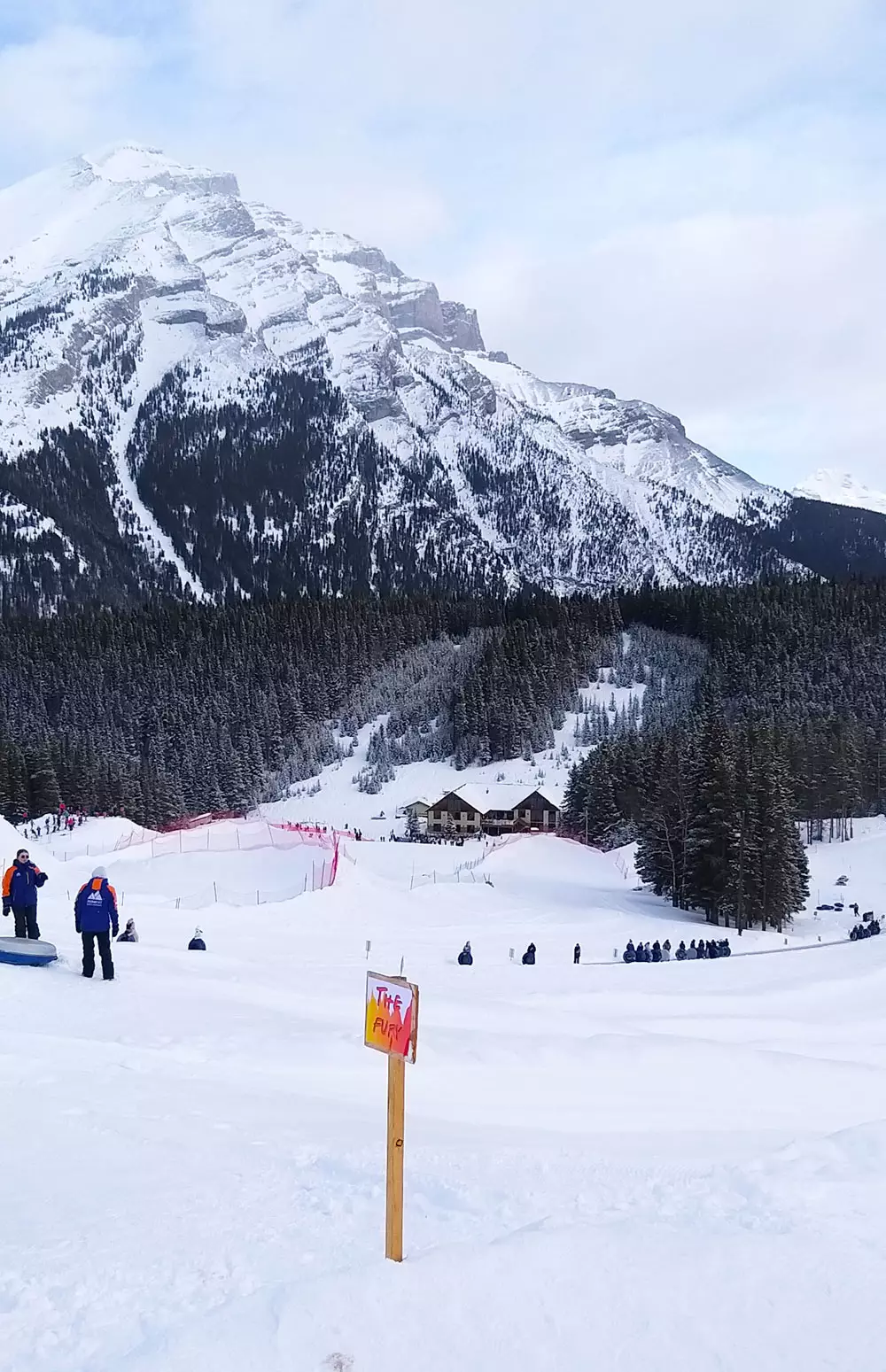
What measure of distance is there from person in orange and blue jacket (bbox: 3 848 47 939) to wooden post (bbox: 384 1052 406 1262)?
1159 cm

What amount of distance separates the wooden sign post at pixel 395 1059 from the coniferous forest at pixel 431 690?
193 ft

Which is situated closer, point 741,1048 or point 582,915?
point 741,1048

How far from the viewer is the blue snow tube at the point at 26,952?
14758 mm

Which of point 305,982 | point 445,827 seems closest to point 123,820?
point 305,982

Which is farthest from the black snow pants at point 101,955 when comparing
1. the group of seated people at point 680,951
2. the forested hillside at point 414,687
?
the forested hillside at point 414,687

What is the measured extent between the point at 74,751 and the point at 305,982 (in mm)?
82550

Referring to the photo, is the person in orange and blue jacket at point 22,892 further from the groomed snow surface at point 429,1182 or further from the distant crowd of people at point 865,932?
the distant crowd of people at point 865,932

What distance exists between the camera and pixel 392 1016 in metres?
5.83

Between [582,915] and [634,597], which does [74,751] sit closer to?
[582,915]

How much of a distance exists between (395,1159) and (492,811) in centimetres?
9250

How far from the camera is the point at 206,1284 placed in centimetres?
580

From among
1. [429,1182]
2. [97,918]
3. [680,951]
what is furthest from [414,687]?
[429,1182]

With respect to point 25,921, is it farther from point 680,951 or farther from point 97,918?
point 680,951

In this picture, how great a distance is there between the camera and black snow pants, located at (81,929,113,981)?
47.5 ft
